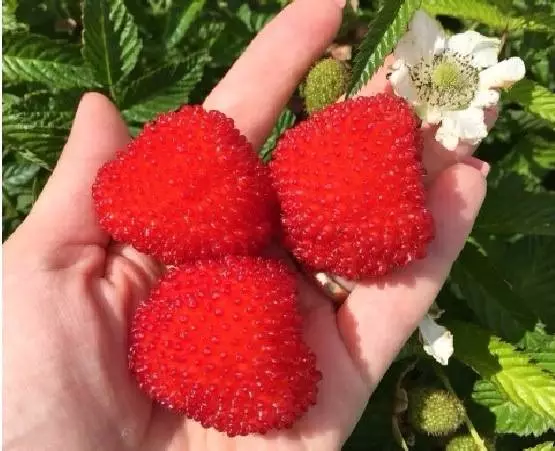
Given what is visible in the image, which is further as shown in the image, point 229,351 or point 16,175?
point 16,175

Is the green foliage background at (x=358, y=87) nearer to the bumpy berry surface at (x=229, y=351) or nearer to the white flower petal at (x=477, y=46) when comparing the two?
the white flower petal at (x=477, y=46)

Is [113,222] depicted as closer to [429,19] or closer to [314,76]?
[314,76]

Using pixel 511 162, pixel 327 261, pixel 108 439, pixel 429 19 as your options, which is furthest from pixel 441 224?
pixel 108 439

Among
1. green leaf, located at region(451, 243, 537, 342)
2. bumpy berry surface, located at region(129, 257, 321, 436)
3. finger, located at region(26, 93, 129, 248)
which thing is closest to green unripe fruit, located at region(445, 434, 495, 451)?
green leaf, located at region(451, 243, 537, 342)

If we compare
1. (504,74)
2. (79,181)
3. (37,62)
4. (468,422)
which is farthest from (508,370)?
(37,62)

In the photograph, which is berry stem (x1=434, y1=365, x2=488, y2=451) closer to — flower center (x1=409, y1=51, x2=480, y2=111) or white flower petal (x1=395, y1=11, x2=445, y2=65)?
flower center (x1=409, y1=51, x2=480, y2=111)

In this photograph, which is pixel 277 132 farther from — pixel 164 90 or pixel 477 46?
pixel 477 46
